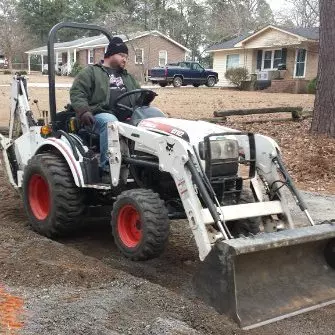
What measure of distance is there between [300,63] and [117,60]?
31.8m

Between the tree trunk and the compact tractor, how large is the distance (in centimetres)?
652

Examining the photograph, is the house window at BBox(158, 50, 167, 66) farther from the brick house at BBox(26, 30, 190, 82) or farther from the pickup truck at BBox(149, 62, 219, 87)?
the pickup truck at BBox(149, 62, 219, 87)

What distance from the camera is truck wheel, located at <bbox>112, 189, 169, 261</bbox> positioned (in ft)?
14.1

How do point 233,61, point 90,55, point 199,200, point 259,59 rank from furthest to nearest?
point 90,55
point 233,61
point 259,59
point 199,200

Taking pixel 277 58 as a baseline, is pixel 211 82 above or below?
below

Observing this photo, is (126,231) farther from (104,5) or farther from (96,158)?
(104,5)

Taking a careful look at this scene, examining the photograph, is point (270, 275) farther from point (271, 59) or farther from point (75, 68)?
point (75, 68)

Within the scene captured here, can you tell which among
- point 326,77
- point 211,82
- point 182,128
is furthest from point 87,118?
point 211,82

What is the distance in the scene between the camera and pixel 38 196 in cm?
589

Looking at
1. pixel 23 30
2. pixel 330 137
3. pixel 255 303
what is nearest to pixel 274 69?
pixel 330 137

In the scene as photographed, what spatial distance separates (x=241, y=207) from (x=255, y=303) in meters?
0.88

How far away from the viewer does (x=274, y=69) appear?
37.5 metres

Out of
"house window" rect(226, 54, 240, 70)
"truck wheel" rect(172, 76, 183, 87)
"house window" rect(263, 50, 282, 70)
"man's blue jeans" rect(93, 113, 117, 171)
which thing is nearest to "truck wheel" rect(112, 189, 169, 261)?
"man's blue jeans" rect(93, 113, 117, 171)

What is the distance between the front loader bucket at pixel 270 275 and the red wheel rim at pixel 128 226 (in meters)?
0.87
